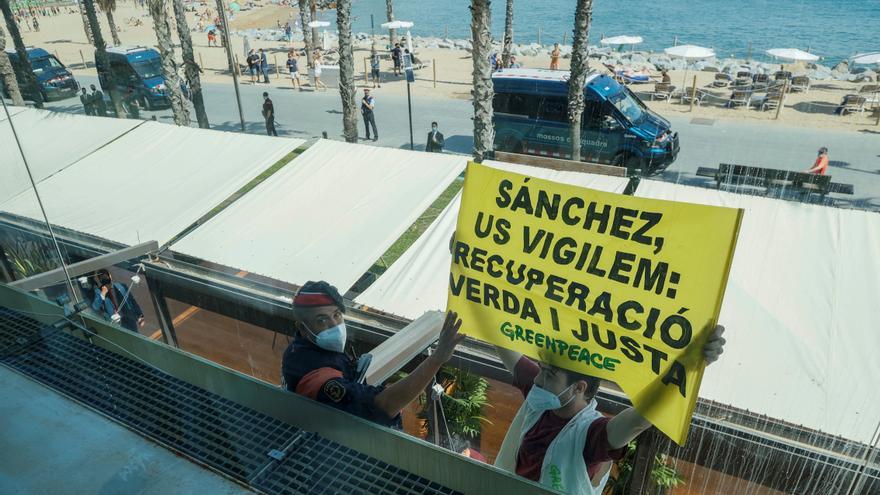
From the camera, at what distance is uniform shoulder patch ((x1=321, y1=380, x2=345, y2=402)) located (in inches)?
90.8

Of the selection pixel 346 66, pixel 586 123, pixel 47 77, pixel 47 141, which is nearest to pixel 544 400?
pixel 47 141

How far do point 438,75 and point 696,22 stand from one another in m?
39.5

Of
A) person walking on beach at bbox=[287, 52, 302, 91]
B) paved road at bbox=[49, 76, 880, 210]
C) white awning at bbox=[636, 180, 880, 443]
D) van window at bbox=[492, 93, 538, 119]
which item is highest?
white awning at bbox=[636, 180, 880, 443]

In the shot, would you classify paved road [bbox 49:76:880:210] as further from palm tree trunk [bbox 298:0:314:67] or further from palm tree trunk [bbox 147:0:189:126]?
palm tree trunk [bbox 298:0:314:67]

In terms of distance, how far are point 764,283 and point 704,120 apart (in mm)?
13764

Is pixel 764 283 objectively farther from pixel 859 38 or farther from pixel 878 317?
pixel 859 38

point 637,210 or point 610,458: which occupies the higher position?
point 637,210

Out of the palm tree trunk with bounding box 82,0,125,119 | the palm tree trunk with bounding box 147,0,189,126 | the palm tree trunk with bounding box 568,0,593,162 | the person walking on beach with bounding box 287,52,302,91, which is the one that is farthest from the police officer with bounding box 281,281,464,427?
the person walking on beach with bounding box 287,52,302,91

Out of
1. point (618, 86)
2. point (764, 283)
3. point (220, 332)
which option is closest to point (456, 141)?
point (618, 86)

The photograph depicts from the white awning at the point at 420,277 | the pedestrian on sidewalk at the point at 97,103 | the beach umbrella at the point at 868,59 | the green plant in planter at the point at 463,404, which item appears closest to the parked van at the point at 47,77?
the pedestrian on sidewalk at the point at 97,103

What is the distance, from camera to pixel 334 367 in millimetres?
2559

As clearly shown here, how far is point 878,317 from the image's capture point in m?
4.39

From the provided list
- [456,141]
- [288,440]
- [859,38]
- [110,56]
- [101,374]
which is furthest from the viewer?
[859,38]

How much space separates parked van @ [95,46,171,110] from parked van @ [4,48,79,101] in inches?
98.6
